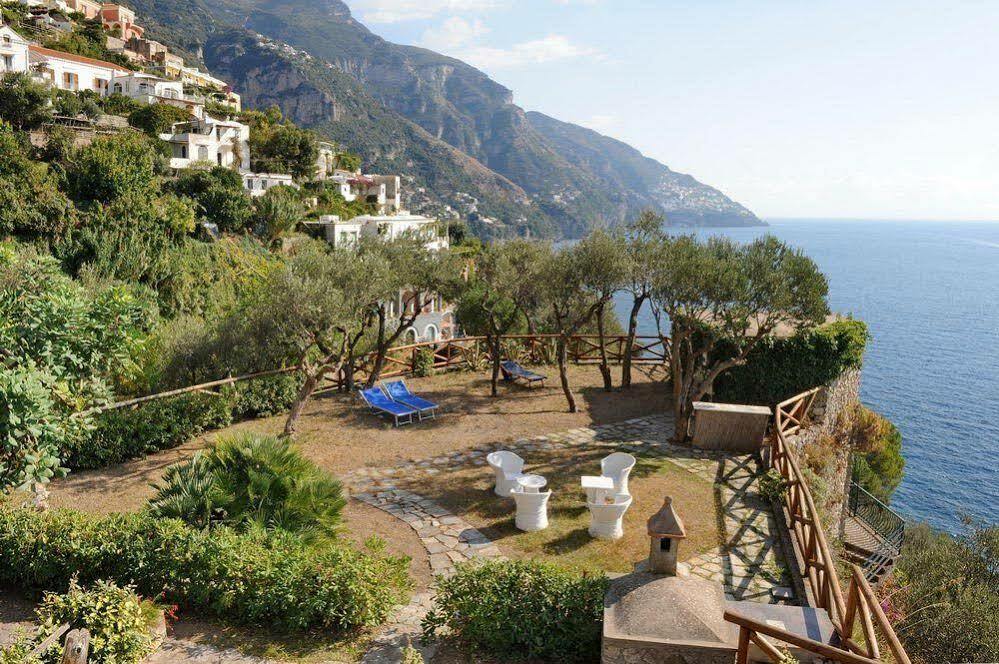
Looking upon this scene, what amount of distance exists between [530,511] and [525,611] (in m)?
2.99

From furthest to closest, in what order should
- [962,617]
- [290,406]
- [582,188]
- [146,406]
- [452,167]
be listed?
[582,188] < [452,167] < [962,617] < [290,406] < [146,406]

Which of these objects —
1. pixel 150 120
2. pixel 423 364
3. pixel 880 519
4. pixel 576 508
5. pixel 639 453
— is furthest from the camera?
pixel 150 120

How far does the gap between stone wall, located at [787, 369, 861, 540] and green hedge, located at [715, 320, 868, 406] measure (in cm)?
47

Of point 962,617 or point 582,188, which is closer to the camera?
point 962,617

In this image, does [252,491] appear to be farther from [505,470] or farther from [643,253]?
[643,253]

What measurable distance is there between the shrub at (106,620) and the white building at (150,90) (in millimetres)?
64288

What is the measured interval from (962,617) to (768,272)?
1083 centimetres

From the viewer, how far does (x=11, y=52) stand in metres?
49.9

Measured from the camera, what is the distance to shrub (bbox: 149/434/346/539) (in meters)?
7.32

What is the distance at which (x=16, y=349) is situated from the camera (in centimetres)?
745

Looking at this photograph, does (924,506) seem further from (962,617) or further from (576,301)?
(576,301)

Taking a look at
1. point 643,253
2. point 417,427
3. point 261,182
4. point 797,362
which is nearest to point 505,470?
point 417,427

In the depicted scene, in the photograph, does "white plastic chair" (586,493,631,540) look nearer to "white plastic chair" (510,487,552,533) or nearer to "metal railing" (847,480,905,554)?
"white plastic chair" (510,487,552,533)

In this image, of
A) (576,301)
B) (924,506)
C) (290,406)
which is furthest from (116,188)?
(924,506)
